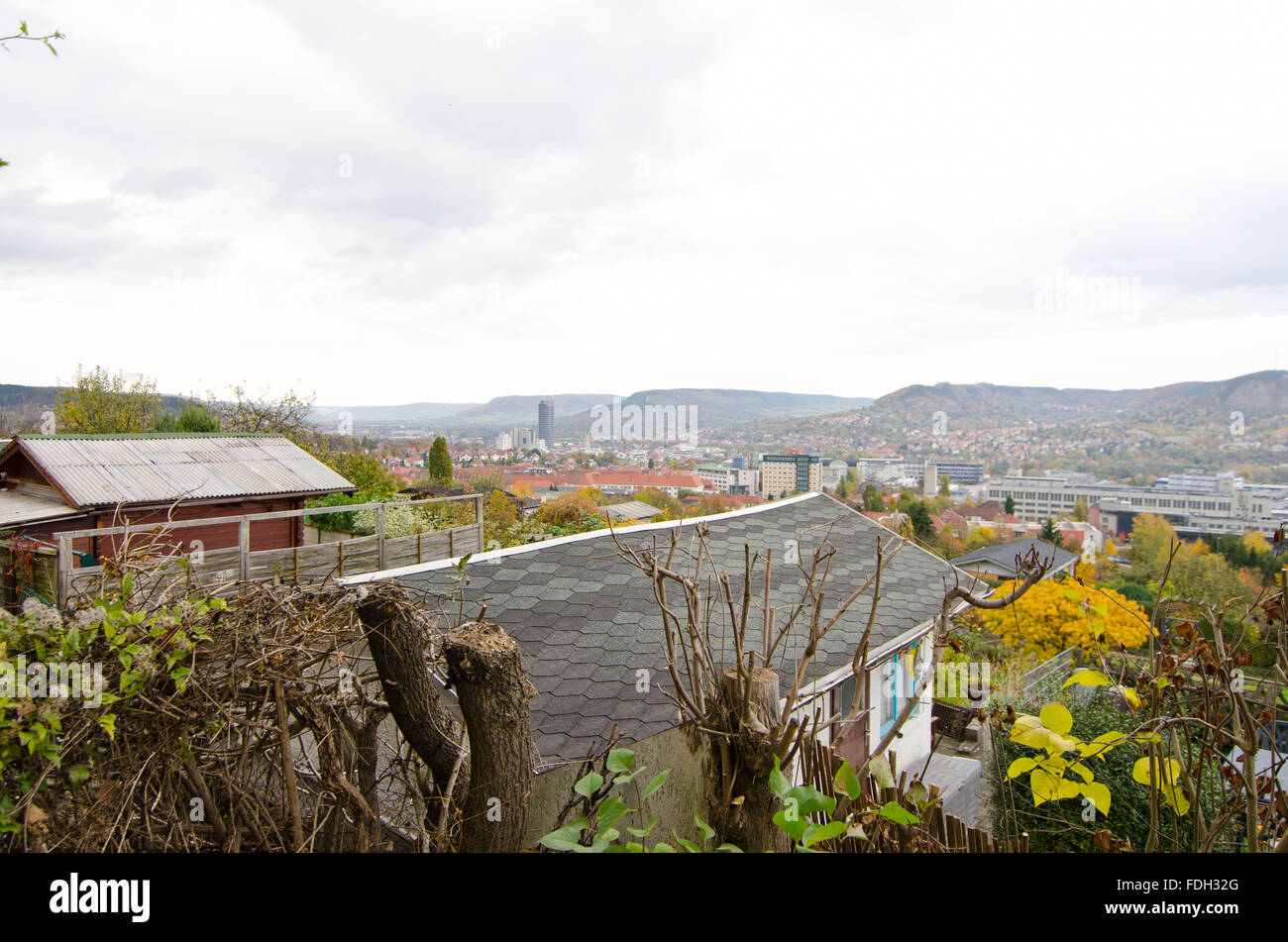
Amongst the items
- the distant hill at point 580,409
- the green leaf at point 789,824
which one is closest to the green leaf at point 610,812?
the green leaf at point 789,824

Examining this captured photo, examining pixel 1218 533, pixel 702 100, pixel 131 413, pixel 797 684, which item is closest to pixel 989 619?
pixel 1218 533

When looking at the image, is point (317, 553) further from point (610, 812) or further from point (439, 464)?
point (439, 464)

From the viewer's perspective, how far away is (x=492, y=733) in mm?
1988

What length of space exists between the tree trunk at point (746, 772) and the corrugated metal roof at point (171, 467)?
9.23 metres

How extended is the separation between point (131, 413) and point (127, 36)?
71.7 feet

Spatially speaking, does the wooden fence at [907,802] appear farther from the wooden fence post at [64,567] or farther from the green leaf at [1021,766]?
the wooden fence post at [64,567]

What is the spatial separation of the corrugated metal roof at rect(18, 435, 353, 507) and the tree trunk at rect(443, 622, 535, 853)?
27.8 ft

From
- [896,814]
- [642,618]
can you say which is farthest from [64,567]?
[896,814]

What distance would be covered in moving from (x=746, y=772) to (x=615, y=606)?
3.04 metres

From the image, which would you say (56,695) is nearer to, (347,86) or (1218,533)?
(347,86)

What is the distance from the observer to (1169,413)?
24.0 metres

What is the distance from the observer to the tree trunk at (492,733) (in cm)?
191

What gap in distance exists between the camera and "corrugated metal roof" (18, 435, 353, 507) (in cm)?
931

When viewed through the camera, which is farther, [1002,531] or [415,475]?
[1002,531]
